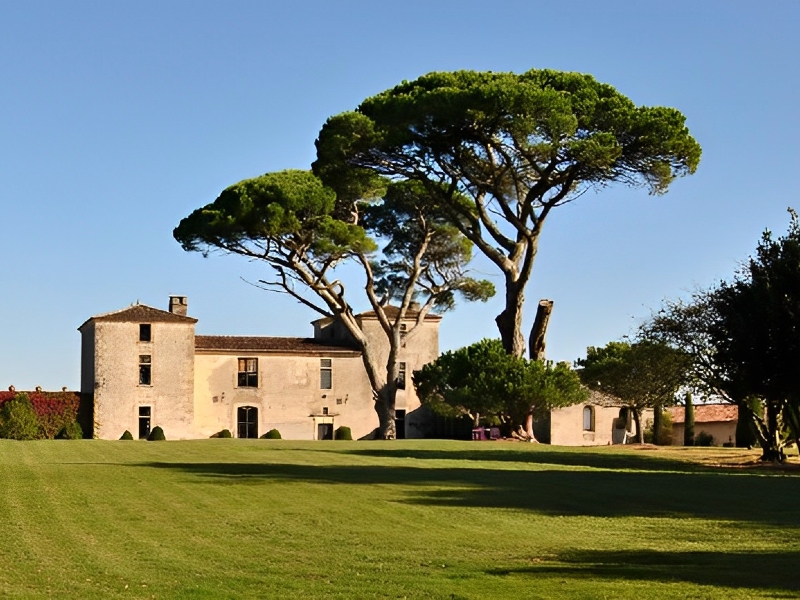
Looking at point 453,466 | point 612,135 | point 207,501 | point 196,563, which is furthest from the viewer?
point 612,135

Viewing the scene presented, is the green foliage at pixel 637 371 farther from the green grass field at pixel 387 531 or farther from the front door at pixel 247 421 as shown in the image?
the front door at pixel 247 421

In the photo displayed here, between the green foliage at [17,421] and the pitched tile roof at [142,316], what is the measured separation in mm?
5784

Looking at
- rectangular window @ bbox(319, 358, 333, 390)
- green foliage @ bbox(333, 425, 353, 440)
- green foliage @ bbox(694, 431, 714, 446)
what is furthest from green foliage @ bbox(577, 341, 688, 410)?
rectangular window @ bbox(319, 358, 333, 390)

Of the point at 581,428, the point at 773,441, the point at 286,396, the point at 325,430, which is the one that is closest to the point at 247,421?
the point at 286,396

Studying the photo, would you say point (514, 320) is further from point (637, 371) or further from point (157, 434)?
point (157, 434)

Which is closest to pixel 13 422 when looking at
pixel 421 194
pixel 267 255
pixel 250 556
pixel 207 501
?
pixel 267 255

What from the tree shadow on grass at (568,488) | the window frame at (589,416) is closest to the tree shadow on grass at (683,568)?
the tree shadow on grass at (568,488)

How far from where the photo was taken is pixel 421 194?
2210 inches

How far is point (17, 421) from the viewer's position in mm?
56219

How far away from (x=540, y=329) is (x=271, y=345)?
19.8m

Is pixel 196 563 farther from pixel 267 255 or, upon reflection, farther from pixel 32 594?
pixel 267 255

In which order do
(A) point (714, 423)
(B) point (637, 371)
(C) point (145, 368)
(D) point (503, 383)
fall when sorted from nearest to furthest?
(B) point (637, 371) → (D) point (503, 383) → (C) point (145, 368) → (A) point (714, 423)

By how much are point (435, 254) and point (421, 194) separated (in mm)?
6018

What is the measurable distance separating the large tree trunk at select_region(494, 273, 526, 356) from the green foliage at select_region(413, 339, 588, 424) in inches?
26.7
